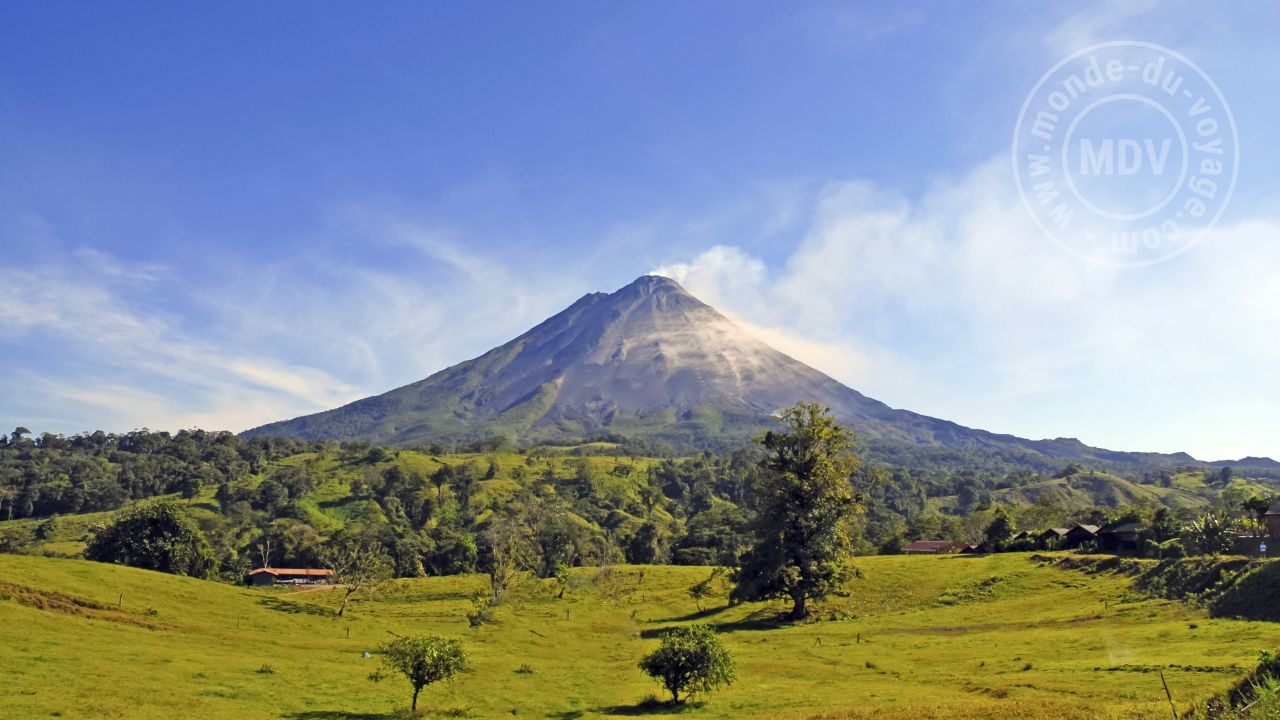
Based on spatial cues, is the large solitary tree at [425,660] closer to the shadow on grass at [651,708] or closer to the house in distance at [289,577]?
the shadow on grass at [651,708]

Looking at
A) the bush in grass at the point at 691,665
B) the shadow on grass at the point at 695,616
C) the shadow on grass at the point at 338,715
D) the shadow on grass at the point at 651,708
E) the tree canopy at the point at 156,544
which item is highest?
the tree canopy at the point at 156,544

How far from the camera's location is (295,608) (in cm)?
6450

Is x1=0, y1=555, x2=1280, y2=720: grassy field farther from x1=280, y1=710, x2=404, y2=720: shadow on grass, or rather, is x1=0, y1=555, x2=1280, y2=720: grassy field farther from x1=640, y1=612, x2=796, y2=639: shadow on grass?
x1=640, y1=612, x2=796, y2=639: shadow on grass

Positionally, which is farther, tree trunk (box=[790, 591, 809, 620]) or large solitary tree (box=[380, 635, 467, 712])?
tree trunk (box=[790, 591, 809, 620])

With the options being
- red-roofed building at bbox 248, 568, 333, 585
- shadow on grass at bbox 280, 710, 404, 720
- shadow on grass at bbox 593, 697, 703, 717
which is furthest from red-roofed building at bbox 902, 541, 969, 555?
shadow on grass at bbox 280, 710, 404, 720

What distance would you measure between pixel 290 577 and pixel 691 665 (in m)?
105

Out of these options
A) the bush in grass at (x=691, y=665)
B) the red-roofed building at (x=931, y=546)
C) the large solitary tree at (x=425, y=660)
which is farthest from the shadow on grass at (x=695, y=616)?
the red-roofed building at (x=931, y=546)

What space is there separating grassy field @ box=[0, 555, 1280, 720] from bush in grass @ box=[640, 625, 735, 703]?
123cm

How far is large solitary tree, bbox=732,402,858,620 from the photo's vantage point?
6138 cm

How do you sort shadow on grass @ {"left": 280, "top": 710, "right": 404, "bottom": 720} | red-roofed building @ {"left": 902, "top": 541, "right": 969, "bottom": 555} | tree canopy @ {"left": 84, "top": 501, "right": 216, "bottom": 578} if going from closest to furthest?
shadow on grass @ {"left": 280, "top": 710, "right": 404, "bottom": 720} < tree canopy @ {"left": 84, "top": 501, "right": 216, "bottom": 578} < red-roofed building @ {"left": 902, "top": 541, "right": 969, "bottom": 555}

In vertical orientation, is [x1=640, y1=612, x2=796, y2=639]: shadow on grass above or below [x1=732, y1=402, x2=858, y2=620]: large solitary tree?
below

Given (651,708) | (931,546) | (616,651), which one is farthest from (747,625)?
(931,546)

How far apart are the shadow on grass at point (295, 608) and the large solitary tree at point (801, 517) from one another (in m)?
35.6

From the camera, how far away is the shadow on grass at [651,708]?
32.7m
